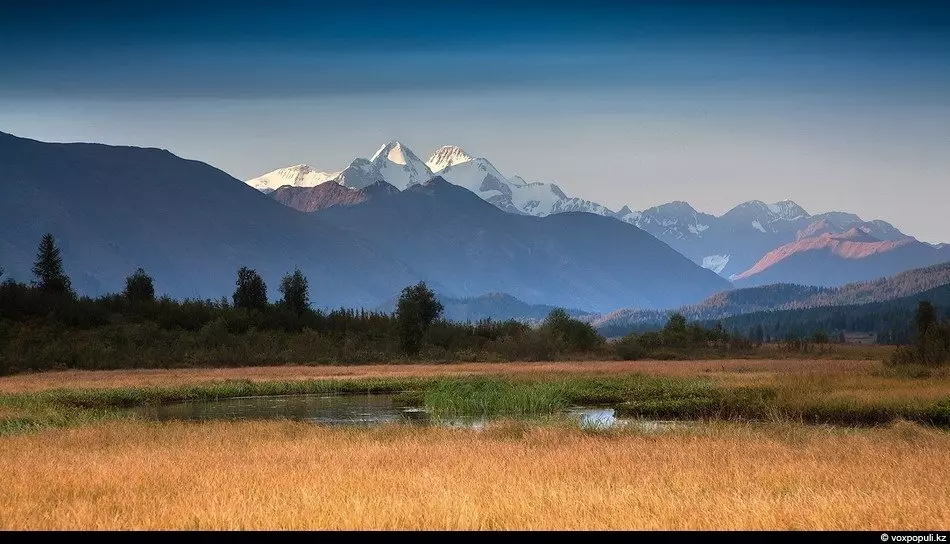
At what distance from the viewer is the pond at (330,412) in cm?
3434

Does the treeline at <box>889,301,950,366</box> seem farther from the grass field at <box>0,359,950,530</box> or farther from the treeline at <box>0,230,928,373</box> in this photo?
the treeline at <box>0,230,928,373</box>

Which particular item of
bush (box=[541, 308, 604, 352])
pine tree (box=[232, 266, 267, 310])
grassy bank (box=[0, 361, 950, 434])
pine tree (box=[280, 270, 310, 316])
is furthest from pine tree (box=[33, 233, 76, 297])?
grassy bank (box=[0, 361, 950, 434])

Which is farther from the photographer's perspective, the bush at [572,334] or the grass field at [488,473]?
the bush at [572,334]

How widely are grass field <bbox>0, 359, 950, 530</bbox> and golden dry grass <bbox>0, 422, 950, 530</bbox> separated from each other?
5 cm

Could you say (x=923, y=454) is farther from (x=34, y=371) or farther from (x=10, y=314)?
(x=10, y=314)

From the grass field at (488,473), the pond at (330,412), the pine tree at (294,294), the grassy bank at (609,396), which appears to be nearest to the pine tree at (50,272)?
the pine tree at (294,294)

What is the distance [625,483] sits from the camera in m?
16.7

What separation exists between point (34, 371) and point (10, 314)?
935 inches

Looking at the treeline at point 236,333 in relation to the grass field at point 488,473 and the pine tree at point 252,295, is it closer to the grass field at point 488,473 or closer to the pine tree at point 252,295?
the pine tree at point 252,295

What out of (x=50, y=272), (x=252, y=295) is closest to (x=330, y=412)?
(x=252, y=295)

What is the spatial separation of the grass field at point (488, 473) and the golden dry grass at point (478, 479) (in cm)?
5

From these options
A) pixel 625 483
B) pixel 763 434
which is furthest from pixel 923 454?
pixel 625 483

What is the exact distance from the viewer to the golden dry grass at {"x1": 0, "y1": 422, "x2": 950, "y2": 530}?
12.9 m

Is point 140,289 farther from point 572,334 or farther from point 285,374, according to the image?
point 285,374
